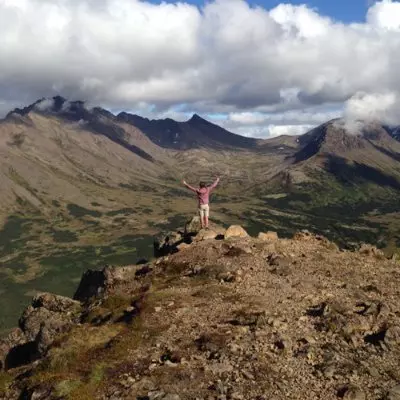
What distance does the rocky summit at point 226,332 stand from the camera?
22406mm

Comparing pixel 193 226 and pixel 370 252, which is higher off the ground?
pixel 193 226

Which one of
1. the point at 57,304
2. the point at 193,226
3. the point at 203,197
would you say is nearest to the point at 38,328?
the point at 57,304

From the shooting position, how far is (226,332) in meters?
27.4

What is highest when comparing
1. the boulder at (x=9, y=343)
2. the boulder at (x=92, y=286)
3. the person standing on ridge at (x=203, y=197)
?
the person standing on ridge at (x=203, y=197)

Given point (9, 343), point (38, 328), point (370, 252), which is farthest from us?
point (370, 252)

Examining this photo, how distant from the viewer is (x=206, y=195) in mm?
49438

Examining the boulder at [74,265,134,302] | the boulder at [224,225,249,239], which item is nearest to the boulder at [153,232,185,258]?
the boulder at [224,225,249,239]

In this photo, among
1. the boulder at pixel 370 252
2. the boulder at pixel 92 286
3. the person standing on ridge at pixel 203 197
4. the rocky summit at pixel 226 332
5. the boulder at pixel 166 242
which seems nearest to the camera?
the rocky summit at pixel 226 332

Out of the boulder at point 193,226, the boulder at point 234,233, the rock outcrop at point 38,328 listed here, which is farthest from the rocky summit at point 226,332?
the boulder at point 193,226

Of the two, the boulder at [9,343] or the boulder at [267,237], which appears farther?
the boulder at [267,237]

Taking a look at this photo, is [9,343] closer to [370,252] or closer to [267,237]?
[267,237]

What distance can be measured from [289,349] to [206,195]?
85.7 feet

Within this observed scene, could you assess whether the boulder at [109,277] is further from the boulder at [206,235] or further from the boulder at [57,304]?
the boulder at [206,235]

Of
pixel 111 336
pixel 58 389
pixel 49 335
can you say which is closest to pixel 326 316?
pixel 111 336
